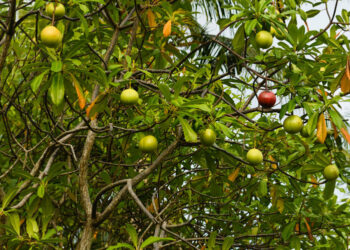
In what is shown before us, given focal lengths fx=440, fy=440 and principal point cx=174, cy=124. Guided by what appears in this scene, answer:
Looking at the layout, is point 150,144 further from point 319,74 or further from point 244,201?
point 244,201

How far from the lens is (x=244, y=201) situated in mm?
3373

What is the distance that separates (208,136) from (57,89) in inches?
27.5

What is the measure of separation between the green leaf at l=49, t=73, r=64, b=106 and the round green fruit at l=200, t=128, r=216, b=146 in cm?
66

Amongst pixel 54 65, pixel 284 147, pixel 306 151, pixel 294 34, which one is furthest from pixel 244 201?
pixel 54 65

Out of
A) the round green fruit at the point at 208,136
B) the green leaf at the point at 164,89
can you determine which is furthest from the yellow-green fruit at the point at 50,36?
the round green fruit at the point at 208,136

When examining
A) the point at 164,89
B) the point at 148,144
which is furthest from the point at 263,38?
the point at 148,144

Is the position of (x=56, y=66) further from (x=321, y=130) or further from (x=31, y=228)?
(x=321, y=130)

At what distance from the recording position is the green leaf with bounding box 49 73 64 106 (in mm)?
1792

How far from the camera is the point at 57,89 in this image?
1.81 meters

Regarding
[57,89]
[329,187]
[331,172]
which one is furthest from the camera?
[329,187]

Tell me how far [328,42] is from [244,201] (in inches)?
63.4

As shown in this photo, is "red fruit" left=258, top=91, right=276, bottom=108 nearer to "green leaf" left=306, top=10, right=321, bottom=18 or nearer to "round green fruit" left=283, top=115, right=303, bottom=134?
"round green fruit" left=283, top=115, right=303, bottom=134

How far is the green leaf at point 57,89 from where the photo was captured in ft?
5.88

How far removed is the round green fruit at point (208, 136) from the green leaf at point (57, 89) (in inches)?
25.8
